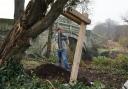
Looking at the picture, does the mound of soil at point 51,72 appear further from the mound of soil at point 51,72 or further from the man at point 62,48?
the man at point 62,48

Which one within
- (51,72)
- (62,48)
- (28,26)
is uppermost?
(28,26)

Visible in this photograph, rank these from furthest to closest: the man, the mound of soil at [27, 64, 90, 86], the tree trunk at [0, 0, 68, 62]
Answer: the man → the mound of soil at [27, 64, 90, 86] → the tree trunk at [0, 0, 68, 62]

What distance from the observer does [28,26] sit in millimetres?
7906

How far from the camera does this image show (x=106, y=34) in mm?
30125

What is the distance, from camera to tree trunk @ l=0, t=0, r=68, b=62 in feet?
25.2

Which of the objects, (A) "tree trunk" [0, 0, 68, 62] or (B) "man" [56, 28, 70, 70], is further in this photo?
(B) "man" [56, 28, 70, 70]

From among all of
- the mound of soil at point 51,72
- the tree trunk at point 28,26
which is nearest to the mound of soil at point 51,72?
the mound of soil at point 51,72

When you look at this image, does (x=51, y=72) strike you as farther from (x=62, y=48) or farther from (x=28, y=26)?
(x=28, y=26)

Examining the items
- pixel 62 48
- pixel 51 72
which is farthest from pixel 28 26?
pixel 62 48

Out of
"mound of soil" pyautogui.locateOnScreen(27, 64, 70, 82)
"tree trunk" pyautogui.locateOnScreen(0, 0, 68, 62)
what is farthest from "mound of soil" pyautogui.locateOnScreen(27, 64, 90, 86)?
"tree trunk" pyautogui.locateOnScreen(0, 0, 68, 62)

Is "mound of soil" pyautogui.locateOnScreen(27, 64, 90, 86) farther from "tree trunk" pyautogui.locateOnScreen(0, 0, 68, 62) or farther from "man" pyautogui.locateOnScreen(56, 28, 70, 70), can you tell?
"tree trunk" pyautogui.locateOnScreen(0, 0, 68, 62)

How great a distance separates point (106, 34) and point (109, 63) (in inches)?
423

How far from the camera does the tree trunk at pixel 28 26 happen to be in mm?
7672

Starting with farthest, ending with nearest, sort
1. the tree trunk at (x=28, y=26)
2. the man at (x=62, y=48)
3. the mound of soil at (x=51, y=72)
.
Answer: the man at (x=62, y=48)
the mound of soil at (x=51, y=72)
the tree trunk at (x=28, y=26)
